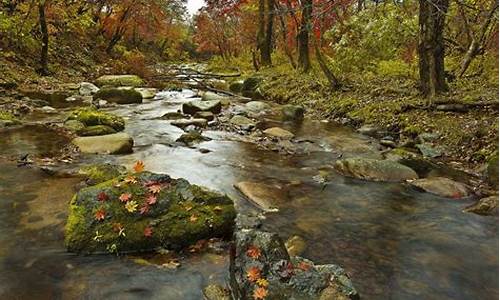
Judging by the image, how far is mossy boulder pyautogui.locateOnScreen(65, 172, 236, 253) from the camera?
14.7 feet

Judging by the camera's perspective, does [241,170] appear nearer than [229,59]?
Yes

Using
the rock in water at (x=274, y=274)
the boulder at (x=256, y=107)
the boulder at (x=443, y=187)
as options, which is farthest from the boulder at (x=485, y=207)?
the boulder at (x=256, y=107)

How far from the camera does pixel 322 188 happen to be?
6.71 meters

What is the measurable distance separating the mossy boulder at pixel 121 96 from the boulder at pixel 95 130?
6.13 metres

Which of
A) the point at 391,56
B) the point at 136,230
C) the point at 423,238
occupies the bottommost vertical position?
the point at 423,238

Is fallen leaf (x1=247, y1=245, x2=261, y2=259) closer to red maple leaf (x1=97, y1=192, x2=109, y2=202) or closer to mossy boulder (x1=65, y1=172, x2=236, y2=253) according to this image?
mossy boulder (x1=65, y1=172, x2=236, y2=253)

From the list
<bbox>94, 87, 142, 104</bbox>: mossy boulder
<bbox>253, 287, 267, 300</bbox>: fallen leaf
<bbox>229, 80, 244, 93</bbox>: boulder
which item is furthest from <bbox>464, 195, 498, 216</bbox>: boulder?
<bbox>229, 80, 244, 93</bbox>: boulder

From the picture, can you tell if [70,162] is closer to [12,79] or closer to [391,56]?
[12,79]

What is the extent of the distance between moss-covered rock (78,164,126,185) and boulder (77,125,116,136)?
106 inches

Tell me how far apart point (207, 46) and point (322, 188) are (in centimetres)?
4032

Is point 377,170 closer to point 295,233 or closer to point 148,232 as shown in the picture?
point 295,233

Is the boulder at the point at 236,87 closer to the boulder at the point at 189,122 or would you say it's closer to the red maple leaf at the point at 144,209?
the boulder at the point at 189,122

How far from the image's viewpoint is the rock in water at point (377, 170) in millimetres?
7035

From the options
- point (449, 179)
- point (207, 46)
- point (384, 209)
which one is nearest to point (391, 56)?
point (449, 179)
